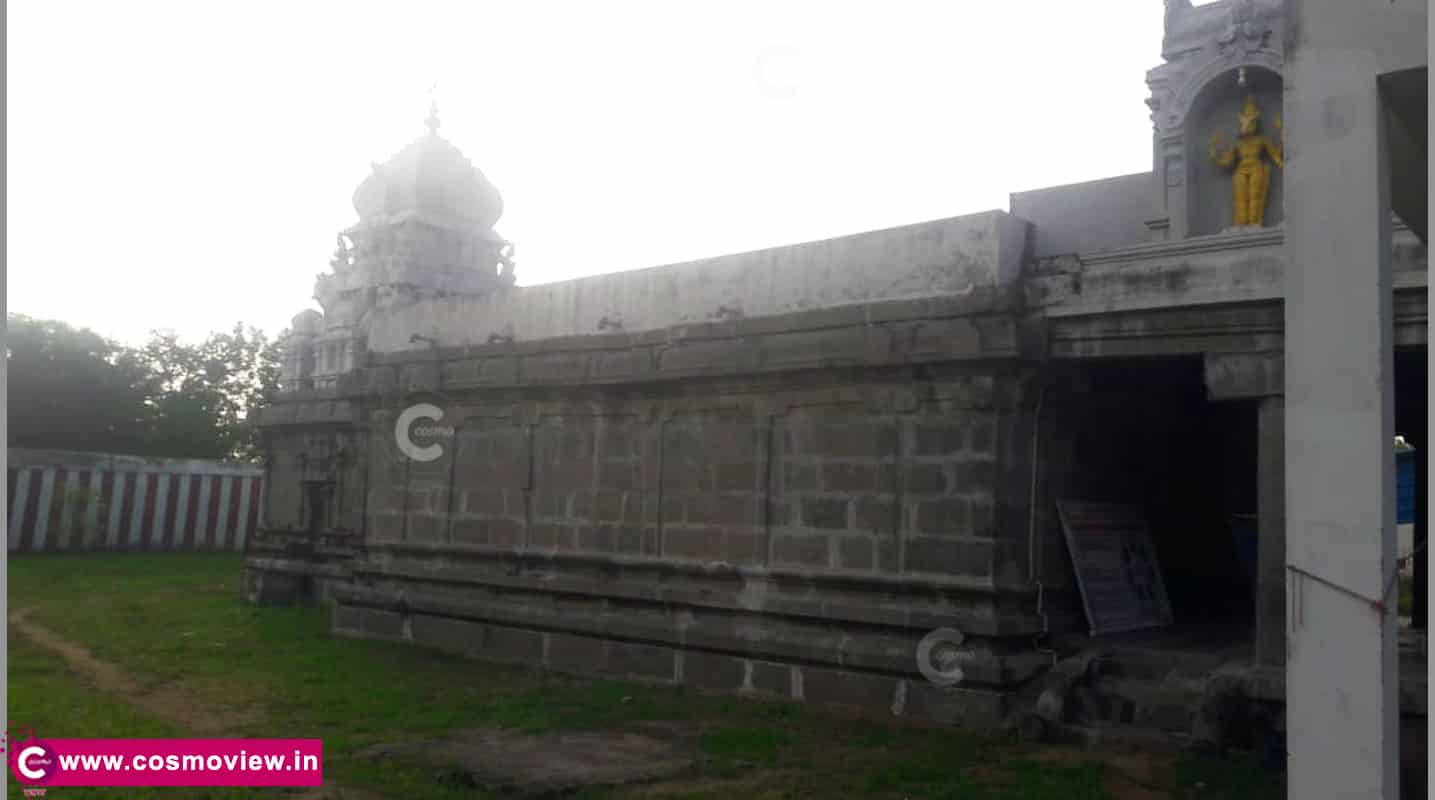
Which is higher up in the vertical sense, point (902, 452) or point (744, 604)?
point (902, 452)

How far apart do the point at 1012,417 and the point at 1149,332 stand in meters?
1.21

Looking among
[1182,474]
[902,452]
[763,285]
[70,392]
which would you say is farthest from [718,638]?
[70,392]

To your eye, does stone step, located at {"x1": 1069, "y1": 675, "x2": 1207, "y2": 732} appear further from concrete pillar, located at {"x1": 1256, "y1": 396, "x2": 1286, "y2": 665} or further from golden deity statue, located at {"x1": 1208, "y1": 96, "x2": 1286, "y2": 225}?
golden deity statue, located at {"x1": 1208, "y1": 96, "x2": 1286, "y2": 225}

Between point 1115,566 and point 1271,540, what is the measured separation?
237 centimetres

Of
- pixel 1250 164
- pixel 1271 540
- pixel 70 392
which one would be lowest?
pixel 1271 540

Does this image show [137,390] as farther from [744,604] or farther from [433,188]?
[744,604]

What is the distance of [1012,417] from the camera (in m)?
9.20

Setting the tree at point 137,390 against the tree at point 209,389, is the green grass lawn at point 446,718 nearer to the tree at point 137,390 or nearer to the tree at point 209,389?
the tree at point 137,390

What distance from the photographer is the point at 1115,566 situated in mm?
10273

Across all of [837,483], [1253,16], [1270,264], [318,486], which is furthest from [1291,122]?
[318,486]

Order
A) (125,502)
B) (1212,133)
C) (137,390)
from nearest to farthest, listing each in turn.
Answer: (1212,133) → (125,502) → (137,390)

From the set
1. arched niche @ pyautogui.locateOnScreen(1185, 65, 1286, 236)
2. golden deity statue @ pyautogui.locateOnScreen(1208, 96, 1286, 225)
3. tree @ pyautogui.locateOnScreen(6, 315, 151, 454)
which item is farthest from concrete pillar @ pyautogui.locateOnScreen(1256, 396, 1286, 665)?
tree @ pyautogui.locateOnScreen(6, 315, 151, 454)

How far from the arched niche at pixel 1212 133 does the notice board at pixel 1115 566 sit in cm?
378

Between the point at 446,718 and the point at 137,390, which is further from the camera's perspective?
the point at 137,390
